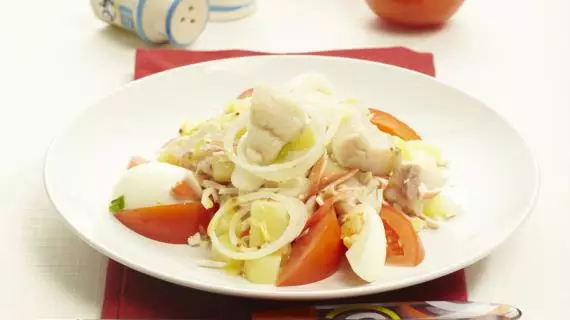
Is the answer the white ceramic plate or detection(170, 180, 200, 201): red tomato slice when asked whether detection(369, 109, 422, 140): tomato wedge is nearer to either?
the white ceramic plate

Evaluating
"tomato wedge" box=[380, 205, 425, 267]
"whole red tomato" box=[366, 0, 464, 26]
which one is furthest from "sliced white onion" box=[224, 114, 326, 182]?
"whole red tomato" box=[366, 0, 464, 26]

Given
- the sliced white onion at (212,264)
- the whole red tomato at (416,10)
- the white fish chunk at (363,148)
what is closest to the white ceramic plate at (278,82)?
the sliced white onion at (212,264)

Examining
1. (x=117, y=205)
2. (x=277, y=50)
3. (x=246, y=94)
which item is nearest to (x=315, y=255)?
(x=117, y=205)

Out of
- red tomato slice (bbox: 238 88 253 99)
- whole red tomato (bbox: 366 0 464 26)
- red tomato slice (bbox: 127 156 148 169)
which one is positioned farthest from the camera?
whole red tomato (bbox: 366 0 464 26)

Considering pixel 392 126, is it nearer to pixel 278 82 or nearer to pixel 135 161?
pixel 278 82

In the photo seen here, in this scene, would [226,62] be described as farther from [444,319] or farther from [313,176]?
[444,319]

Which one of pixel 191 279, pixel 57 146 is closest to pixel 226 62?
pixel 57 146

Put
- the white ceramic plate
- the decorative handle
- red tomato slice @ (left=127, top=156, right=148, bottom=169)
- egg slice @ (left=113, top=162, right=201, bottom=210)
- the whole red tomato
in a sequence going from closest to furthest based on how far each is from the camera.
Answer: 1. the decorative handle
2. the white ceramic plate
3. egg slice @ (left=113, top=162, right=201, bottom=210)
4. red tomato slice @ (left=127, top=156, right=148, bottom=169)
5. the whole red tomato
